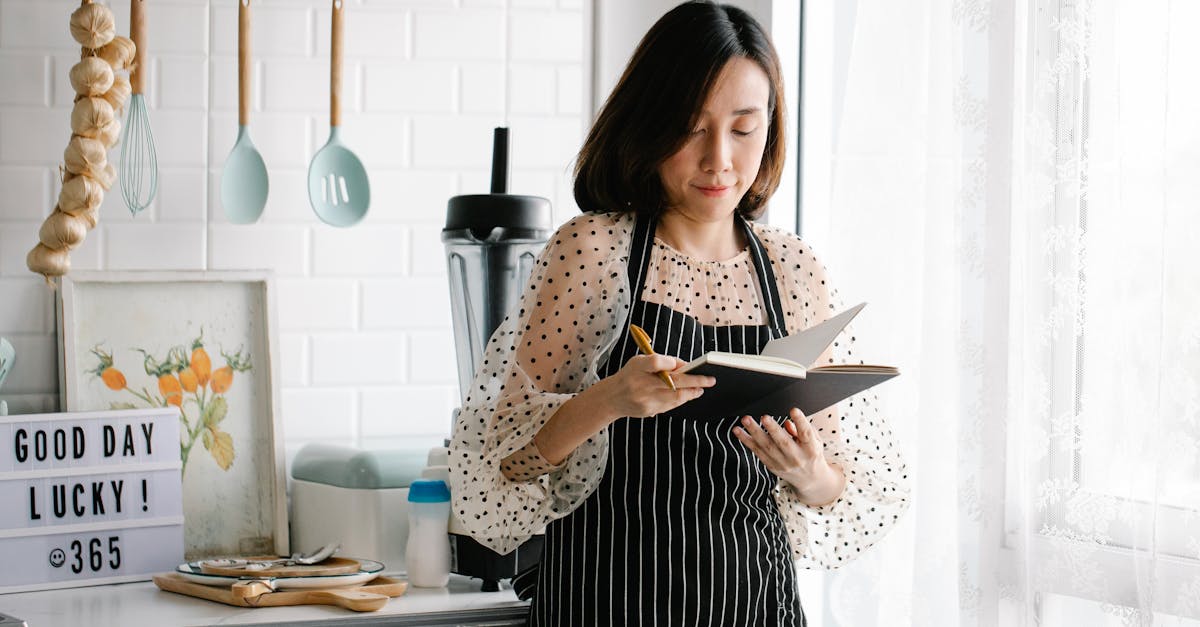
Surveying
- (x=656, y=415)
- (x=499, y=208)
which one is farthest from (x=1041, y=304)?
(x=499, y=208)

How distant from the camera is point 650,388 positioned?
1.24 m

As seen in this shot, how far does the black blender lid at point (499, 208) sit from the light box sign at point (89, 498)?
21.9 inches

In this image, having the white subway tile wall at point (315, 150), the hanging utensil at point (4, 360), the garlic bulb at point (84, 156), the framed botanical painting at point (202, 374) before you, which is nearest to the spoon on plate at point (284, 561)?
A: the framed botanical painting at point (202, 374)

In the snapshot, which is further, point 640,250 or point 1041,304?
point 640,250

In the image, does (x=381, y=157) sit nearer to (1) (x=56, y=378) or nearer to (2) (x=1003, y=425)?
(1) (x=56, y=378)

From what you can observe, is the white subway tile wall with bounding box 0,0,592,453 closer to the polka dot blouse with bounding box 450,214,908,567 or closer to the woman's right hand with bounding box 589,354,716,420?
the polka dot blouse with bounding box 450,214,908,567

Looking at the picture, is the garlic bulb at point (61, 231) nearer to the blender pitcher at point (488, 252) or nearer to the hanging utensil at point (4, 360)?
the hanging utensil at point (4, 360)

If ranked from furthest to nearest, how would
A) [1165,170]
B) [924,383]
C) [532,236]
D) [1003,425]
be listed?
[532,236]
[924,383]
[1003,425]
[1165,170]

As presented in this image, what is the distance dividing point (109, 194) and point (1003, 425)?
56.1 inches

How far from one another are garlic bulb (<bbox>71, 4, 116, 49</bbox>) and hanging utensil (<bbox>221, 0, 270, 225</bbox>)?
0.70 feet

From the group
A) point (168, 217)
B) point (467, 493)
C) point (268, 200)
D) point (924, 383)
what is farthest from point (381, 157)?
point (924, 383)

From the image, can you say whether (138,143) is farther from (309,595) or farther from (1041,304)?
(1041,304)

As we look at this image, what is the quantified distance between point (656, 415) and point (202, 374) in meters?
0.95

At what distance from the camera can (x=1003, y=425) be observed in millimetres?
1397
